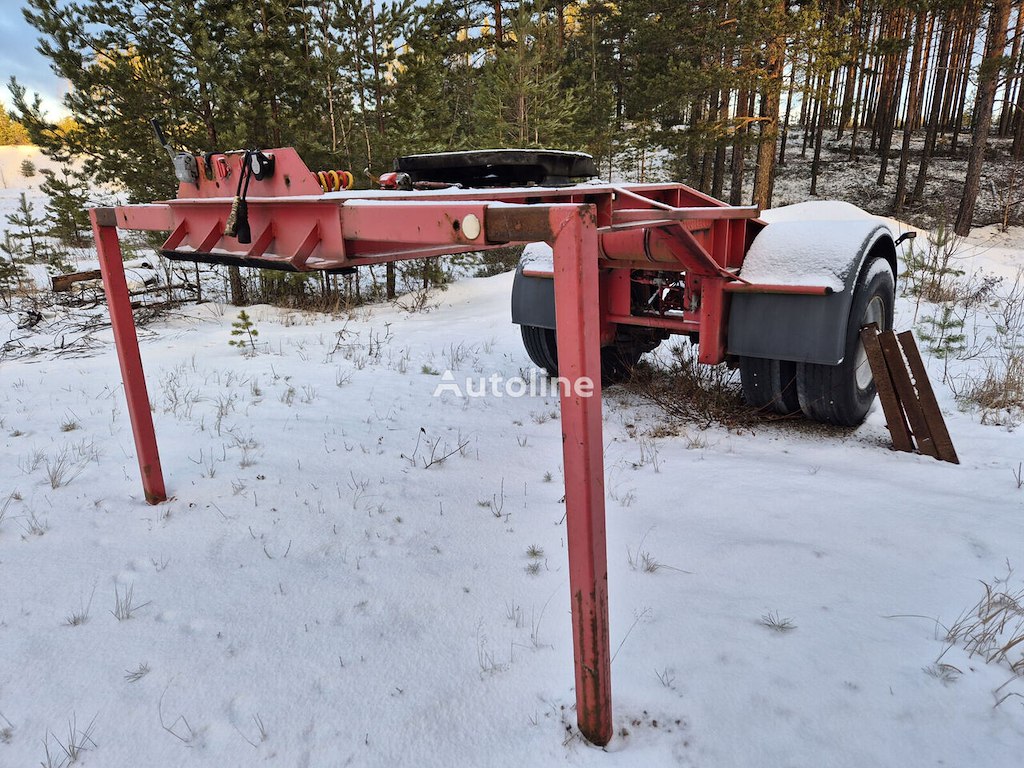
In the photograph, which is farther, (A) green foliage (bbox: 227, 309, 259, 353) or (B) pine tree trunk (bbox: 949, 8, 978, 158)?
(B) pine tree trunk (bbox: 949, 8, 978, 158)

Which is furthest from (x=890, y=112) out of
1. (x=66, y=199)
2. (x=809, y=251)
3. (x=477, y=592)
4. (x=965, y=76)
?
(x=477, y=592)

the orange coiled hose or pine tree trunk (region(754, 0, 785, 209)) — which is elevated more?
pine tree trunk (region(754, 0, 785, 209))

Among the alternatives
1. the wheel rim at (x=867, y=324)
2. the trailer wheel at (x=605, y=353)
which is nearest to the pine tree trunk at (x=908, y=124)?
the wheel rim at (x=867, y=324)

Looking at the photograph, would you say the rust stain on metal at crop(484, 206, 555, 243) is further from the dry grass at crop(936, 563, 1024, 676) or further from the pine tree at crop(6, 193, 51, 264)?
the pine tree at crop(6, 193, 51, 264)

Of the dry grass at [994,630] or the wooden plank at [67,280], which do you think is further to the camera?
the wooden plank at [67,280]

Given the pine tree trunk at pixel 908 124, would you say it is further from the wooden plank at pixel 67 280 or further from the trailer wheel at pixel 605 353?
the wooden plank at pixel 67 280

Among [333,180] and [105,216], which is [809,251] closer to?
[333,180]

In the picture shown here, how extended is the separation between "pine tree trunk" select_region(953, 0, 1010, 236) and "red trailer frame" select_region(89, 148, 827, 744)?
1425 cm

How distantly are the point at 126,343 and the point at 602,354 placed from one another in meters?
3.44

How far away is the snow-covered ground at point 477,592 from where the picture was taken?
1902mm

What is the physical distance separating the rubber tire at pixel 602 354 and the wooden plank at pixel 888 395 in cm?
184

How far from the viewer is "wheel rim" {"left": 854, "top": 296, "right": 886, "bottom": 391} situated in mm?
3957

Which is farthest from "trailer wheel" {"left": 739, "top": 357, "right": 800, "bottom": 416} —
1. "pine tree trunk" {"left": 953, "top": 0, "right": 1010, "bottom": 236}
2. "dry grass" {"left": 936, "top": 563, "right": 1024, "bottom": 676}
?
"pine tree trunk" {"left": 953, "top": 0, "right": 1010, "bottom": 236}

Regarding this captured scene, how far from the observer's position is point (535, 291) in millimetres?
4766
